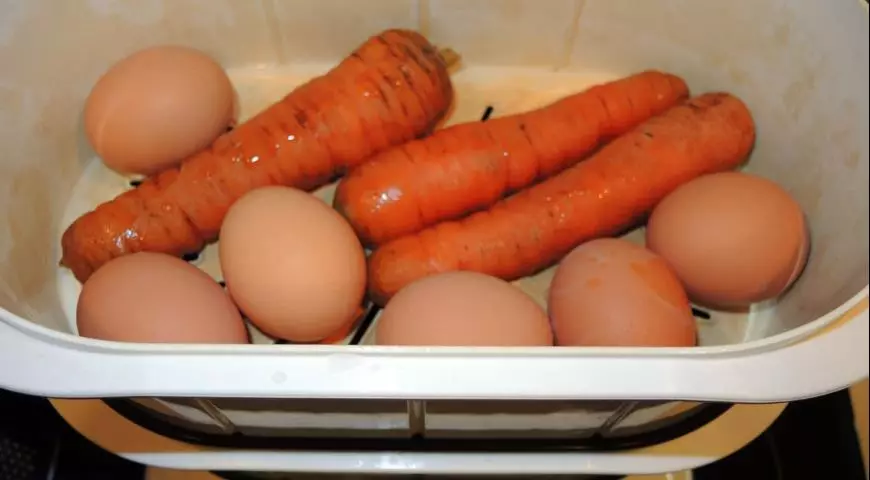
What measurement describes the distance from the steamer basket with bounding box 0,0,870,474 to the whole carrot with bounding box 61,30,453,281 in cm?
5

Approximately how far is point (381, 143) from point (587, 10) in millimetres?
270

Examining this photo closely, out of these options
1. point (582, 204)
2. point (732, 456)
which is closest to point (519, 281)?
point (582, 204)

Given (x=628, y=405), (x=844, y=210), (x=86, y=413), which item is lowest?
(x=86, y=413)

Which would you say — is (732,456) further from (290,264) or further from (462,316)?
(290,264)

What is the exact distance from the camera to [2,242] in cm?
69

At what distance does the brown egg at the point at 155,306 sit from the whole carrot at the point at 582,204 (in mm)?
161

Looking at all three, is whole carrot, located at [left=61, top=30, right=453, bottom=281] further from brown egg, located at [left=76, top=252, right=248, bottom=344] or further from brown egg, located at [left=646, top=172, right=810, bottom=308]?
brown egg, located at [left=646, top=172, right=810, bottom=308]

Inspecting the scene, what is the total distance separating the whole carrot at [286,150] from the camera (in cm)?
74

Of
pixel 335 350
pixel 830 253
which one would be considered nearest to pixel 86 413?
pixel 335 350

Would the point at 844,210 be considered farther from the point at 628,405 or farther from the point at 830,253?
the point at 628,405

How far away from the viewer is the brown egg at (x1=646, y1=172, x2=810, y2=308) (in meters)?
0.66

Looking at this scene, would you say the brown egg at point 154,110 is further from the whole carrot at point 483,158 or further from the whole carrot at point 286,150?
the whole carrot at point 483,158

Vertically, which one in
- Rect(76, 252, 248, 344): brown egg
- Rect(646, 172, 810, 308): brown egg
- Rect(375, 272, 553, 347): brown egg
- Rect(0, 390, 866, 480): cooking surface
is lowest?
Result: Rect(0, 390, 866, 480): cooking surface

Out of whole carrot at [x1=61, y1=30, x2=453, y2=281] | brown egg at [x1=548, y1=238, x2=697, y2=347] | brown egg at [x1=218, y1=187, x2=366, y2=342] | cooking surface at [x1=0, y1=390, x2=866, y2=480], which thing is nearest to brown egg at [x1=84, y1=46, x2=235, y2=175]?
whole carrot at [x1=61, y1=30, x2=453, y2=281]
